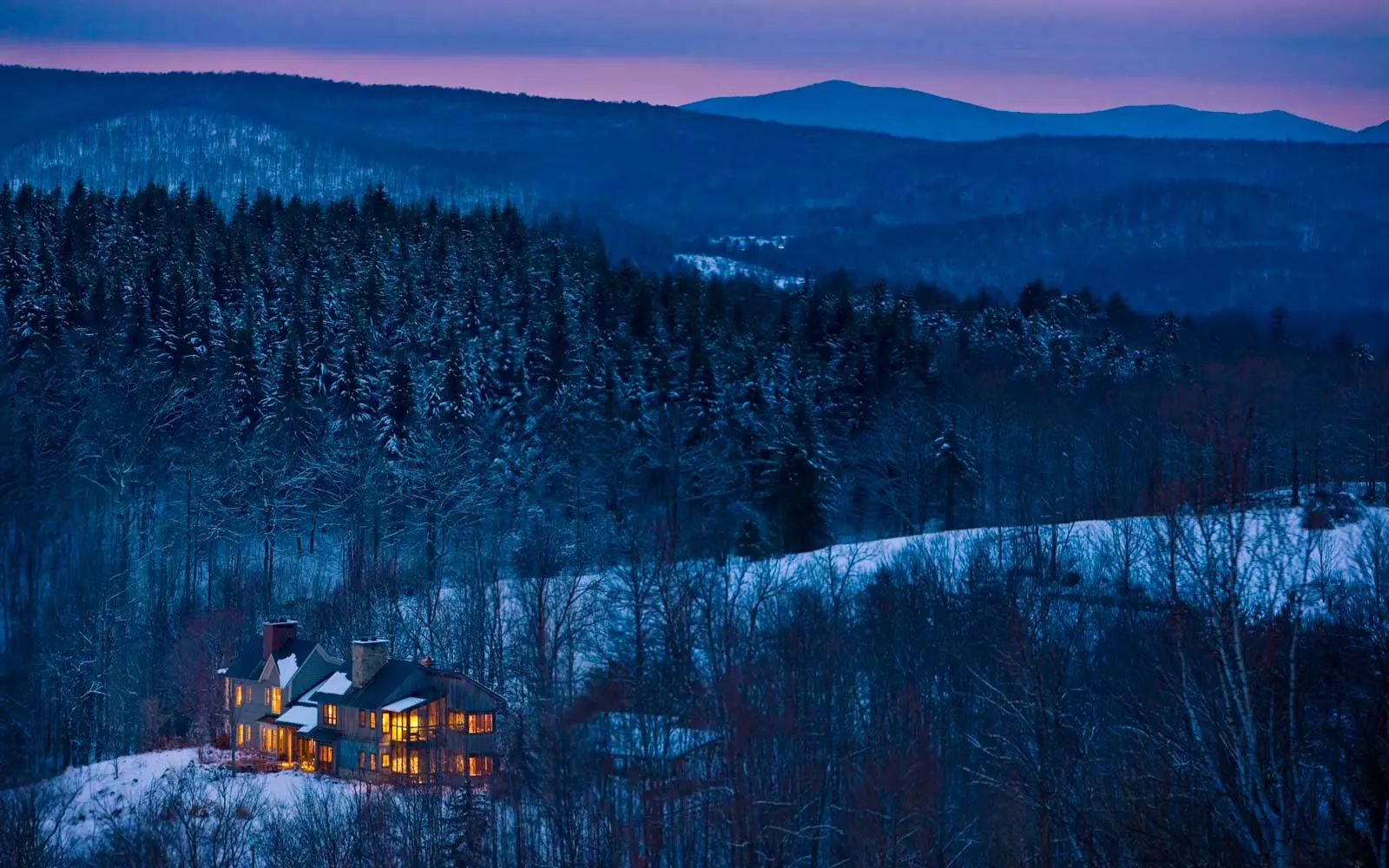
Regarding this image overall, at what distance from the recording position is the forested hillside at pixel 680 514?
85.8ft

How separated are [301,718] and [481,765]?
5.96 meters

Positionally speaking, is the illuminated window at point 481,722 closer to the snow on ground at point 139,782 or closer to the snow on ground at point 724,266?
the snow on ground at point 139,782

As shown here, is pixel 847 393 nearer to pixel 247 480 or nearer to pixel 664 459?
pixel 664 459

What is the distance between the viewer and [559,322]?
72.8m

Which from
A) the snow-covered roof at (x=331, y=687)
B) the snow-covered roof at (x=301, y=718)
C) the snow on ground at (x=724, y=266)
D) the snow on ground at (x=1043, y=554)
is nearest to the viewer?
the snow-covered roof at (x=331, y=687)

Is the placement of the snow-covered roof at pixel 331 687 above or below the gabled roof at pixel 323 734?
above

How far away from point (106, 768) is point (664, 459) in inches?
1287

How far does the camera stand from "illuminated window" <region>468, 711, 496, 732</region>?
34969 millimetres

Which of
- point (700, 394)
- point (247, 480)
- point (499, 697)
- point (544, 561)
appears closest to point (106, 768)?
point (499, 697)

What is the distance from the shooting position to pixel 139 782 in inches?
1367

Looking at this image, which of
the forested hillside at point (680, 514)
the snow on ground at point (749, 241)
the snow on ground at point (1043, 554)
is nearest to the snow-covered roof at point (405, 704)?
the forested hillside at point (680, 514)

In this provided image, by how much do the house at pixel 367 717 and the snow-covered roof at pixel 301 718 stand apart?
2 cm

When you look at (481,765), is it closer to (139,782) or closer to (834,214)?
(139,782)

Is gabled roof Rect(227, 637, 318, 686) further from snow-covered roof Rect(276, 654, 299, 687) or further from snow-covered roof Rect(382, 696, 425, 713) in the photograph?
snow-covered roof Rect(382, 696, 425, 713)
